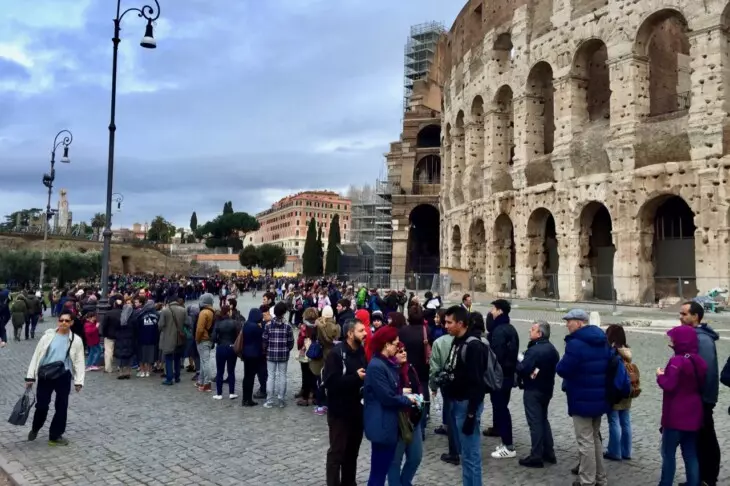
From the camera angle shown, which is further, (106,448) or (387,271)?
(387,271)

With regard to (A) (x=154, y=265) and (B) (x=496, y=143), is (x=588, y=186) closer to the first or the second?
(B) (x=496, y=143)

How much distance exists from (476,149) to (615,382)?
94.1ft

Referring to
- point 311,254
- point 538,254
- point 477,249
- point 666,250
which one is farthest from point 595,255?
point 311,254

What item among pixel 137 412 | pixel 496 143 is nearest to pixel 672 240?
pixel 496 143

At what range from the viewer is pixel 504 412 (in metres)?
6.22

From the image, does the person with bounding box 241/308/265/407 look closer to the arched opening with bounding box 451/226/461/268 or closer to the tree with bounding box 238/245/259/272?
the arched opening with bounding box 451/226/461/268

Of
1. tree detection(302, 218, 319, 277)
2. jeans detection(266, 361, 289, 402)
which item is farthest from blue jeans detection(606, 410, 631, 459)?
tree detection(302, 218, 319, 277)

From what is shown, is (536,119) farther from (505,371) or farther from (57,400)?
(57,400)

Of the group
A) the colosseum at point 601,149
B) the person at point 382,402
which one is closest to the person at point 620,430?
the person at point 382,402

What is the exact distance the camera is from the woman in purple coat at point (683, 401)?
4.62 meters

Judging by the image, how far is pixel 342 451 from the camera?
4.73 metres

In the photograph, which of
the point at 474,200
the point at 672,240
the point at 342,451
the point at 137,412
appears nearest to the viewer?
the point at 342,451

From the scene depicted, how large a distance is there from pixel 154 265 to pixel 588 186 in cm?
6235

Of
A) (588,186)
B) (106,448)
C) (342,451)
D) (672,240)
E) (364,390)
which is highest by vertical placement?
(588,186)
